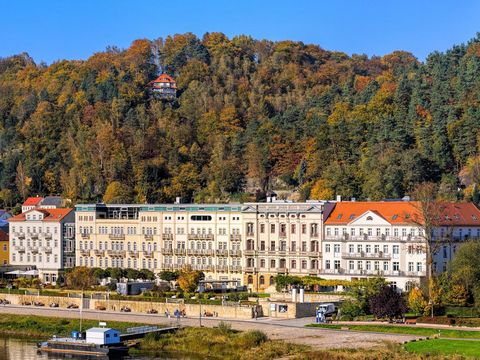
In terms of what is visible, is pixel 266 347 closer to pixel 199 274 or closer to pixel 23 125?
pixel 199 274

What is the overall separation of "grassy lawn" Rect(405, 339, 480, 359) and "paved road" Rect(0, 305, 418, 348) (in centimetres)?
198

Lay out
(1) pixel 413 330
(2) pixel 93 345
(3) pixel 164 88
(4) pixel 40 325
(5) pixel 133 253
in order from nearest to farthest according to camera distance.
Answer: (1) pixel 413 330 < (2) pixel 93 345 < (4) pixel 40 325 < (5) pixel 133 253 < (3) pixel 164 88

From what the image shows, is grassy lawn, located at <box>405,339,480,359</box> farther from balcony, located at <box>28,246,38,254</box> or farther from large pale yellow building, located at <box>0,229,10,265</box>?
large pale yellow building, located at <box>0,229,10,265</box>

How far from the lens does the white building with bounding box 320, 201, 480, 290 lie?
7444 centimetres

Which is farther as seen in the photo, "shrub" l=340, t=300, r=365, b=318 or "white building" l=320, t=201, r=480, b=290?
"white building" l=320, t=201, r=480, b=290

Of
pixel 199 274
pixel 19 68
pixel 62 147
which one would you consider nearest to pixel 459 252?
pixel 199 274

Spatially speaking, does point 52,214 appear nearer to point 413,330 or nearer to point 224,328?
point 224,328

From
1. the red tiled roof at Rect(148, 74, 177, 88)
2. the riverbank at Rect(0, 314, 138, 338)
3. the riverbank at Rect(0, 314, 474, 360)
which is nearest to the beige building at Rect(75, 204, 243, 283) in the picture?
the riverbank at Rect(0, 314, 138, 338)

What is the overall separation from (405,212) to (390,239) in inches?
91.7

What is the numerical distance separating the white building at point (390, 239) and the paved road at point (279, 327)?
14.1 meters

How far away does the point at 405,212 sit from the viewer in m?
76.4

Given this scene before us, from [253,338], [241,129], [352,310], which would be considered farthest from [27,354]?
[241,129]

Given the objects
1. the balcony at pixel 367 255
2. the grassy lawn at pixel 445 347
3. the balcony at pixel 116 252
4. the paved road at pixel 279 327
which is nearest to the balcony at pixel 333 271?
the balcony at pixel 367 255

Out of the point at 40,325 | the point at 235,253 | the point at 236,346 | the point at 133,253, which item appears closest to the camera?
the point at 236,346
